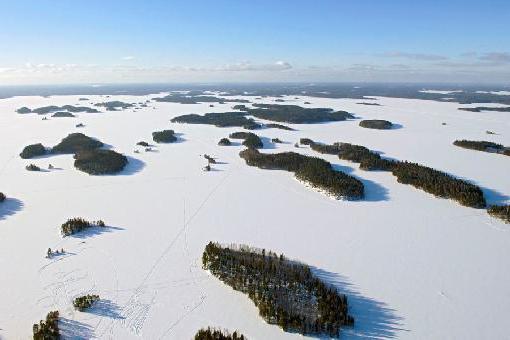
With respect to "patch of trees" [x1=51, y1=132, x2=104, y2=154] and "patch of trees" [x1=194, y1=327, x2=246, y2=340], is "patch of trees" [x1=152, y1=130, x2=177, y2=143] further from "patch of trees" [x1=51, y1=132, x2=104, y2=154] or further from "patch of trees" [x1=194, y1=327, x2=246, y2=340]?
"patch of trees" [x1=194, y1=327, x2=246, y2=340]

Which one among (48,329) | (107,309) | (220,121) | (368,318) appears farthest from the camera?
(220,121)

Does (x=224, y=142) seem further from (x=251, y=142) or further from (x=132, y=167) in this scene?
(x=132, y=167)

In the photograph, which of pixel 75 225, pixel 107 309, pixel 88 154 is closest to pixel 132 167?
pixel 88 154

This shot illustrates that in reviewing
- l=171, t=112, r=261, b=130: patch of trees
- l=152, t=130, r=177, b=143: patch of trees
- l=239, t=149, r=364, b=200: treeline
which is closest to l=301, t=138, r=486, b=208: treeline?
l=239, t=149, r=364, b=200: treeline

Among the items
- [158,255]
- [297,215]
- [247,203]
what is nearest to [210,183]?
[247,203]

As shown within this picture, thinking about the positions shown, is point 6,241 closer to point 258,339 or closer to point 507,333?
point 258,339
